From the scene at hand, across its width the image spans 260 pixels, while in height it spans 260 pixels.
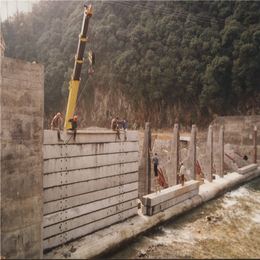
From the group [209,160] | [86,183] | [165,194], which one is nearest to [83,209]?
[86,183]

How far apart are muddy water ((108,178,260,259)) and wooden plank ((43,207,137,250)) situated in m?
0.94

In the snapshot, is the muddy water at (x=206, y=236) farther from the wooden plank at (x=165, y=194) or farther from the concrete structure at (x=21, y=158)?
the concrete structure at (x=21, y=158)

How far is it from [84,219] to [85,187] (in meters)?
1.00

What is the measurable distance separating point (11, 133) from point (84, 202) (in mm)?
3220

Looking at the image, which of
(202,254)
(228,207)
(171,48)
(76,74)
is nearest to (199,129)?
(171,48)

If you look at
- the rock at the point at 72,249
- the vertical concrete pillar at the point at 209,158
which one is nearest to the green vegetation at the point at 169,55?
the vertical concrete pillar at the point at 209,158

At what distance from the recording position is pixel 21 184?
15.6 ft

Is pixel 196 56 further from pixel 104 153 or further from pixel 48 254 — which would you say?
pixel 48 254

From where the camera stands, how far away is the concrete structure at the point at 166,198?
876cm

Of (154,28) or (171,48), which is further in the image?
(154,28)

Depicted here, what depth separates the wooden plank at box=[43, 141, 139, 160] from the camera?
19.2 feet

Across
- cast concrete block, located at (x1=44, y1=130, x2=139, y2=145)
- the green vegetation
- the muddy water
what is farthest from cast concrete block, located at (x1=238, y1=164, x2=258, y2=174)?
cast concrete block, located at (x1=44, y1=130, x2=139, y2=145)

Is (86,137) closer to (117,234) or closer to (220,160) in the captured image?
(117,234)

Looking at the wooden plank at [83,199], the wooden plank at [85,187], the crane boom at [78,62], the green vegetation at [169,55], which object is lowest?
the wooden plank at [83,199]
